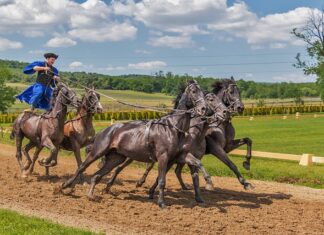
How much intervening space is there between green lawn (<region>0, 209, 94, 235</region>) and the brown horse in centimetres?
461

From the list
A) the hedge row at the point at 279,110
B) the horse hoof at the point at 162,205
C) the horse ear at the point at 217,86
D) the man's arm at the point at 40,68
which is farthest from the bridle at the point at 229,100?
the hedge row at the point at 279,110

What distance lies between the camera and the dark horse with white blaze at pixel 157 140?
997 centimetres

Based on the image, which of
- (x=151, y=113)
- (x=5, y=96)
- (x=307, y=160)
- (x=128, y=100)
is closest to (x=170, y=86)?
(x=128, y=100)

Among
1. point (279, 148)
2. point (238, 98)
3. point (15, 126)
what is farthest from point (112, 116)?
point (238, 98)

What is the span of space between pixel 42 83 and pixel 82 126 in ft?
6.48

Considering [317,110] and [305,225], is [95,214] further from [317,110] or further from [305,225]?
[317,110]

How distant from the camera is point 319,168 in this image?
15.8 meters

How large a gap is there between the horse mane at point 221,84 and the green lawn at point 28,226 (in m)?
5.58

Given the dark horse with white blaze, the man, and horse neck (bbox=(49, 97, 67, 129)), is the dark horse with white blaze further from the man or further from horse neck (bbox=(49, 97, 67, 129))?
the man

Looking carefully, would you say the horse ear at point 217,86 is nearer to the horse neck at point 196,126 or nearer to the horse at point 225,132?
the horse at point 225,132

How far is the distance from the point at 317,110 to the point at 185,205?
220ft

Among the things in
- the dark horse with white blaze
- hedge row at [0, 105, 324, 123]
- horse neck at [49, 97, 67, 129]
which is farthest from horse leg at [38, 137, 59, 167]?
hedge row at [0, 105, 324, 123]

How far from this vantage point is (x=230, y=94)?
11.6m

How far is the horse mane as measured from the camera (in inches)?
467
